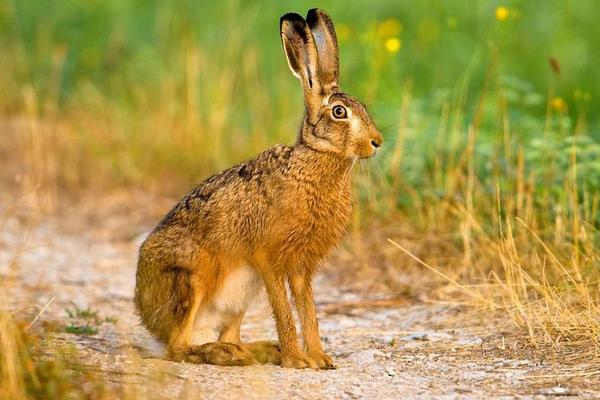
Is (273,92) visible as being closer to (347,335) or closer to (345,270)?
(345,270)

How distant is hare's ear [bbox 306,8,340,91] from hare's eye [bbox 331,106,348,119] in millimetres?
196

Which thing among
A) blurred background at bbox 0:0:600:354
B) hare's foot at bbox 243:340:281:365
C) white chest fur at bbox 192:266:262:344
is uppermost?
blurred background at bbox 0:0:600:354

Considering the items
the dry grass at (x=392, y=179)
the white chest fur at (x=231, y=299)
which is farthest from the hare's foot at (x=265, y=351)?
the dry grass at (x=392, y=179)

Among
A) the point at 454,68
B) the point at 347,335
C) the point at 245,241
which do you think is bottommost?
the point at 347,335

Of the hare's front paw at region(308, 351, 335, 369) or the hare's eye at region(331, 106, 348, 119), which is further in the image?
the hare's eye at region(331, 106, 348, 119)

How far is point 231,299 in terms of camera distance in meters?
5.44

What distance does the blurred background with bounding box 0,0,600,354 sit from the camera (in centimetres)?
667

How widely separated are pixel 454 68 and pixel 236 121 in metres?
2.28

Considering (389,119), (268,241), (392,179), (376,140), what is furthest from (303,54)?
(389,119)

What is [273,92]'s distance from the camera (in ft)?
35.3

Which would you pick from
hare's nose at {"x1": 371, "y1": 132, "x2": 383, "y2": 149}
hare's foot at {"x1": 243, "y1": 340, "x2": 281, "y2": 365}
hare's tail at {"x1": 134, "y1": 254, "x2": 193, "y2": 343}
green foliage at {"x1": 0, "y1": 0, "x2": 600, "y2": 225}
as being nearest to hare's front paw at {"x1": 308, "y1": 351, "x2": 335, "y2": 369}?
hare's foot at {"x1": 243, "y1": 340, "x2": 281, "y2": 365}

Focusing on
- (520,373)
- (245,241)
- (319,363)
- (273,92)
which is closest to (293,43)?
(245,241)

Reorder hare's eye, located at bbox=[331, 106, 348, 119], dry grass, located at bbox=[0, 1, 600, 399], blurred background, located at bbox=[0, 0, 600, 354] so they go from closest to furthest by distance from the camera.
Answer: hare's eye, located at bbox=[331, 106, 348, 119] < dry grass, located at bbox=[0, 1, 600, 399] < blurred background, located at bbox=[0, 0, 600, 354]

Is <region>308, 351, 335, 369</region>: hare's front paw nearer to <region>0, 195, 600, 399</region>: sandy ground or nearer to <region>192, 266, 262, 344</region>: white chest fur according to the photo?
<region>0, 195, 600, 399</region>: sandy ground
